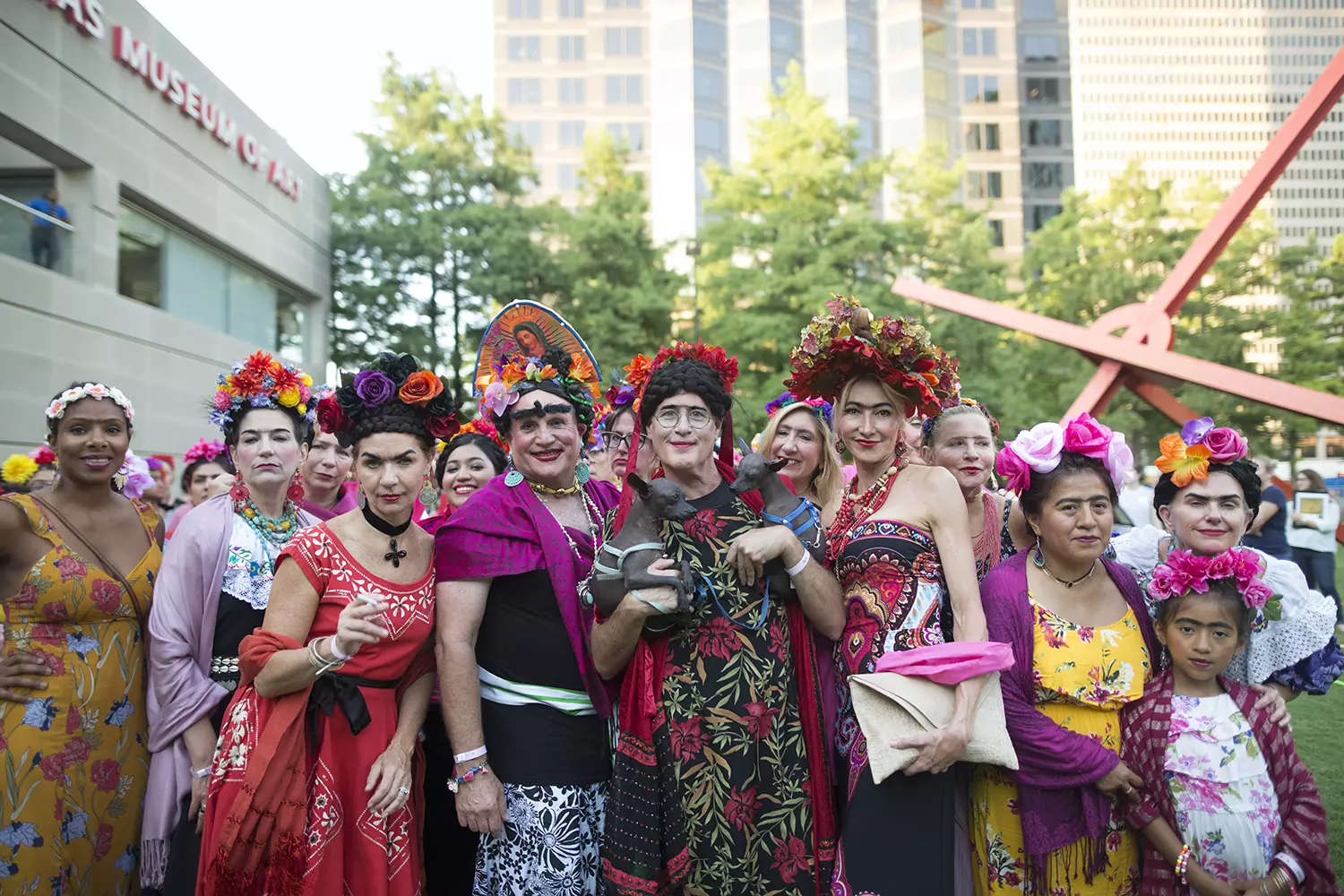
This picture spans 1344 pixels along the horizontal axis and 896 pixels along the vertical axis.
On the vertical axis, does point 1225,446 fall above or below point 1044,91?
below

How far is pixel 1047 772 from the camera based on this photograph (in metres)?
2.70

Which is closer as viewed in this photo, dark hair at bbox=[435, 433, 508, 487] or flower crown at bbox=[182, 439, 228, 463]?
dark hair at bbox=[435, 433, 508, 487]

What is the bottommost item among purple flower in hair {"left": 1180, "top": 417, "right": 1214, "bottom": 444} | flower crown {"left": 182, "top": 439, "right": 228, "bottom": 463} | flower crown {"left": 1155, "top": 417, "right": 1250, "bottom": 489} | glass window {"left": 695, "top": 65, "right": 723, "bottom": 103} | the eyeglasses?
flower crown {"left": 1155, "top": 417, "right": 1250, "bottom": 489}

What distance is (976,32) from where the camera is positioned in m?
46.3

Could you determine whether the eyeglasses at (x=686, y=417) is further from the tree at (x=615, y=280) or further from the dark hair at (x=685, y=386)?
the tree at (x=615, y=280)

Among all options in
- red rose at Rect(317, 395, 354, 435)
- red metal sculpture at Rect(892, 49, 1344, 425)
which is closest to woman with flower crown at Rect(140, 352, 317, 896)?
red rose at Rect(317, 395, 354, 435)

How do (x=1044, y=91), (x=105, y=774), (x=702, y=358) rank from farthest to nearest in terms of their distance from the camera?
(x=1044, y=91) < (x=105, y=774) < (x=702, y=358)

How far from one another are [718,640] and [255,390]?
7.55 ft

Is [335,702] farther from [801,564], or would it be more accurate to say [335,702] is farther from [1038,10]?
[1038,10]

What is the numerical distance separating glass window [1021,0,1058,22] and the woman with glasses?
5507cm

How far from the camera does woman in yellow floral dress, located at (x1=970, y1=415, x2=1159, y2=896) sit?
2.71 meters

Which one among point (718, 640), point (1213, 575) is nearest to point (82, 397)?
point (718, 640)

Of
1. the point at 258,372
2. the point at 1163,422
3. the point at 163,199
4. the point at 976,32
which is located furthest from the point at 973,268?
the point at 976,32

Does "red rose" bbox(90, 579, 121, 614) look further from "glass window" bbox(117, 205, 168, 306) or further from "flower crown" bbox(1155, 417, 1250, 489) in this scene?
"glass window" bbox(117, 205, 168, 306)
